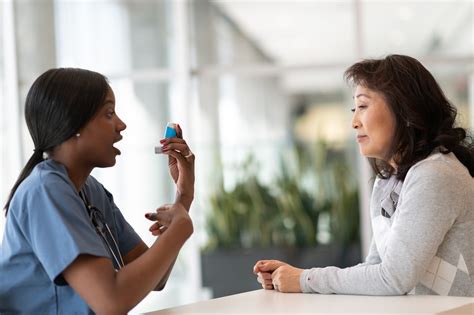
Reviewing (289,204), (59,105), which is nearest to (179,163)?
(59,105)

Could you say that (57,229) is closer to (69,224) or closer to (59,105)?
(69,224)

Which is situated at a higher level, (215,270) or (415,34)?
(415,34)

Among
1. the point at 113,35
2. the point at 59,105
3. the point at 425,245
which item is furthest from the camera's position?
the point at 113,35

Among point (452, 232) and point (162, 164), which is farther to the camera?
point (162, 164)

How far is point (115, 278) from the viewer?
5.63ft

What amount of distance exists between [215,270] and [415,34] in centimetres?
222

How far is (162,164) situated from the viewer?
5.89 m

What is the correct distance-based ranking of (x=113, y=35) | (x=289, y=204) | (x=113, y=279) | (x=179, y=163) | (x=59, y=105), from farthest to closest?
(x=113, y=35) → (x=289, y=204) → (x=179, y=163) → (x=59, y=105) → (x=113, y=279)

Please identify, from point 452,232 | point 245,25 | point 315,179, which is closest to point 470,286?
point 452,232

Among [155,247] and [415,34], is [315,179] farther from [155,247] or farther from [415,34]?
[155,247]

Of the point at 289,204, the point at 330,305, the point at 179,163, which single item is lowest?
the point at 289,204

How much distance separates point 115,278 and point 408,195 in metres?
0.77

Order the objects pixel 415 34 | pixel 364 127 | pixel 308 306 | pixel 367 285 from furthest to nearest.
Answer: pixel 415 34
pixel 364 127
pixel 367 285
pixel 308 306

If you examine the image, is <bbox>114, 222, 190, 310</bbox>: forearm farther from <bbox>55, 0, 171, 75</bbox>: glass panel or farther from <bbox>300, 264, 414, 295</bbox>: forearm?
<bbox>55, 0, 171, 75</bbox>: glass panel
